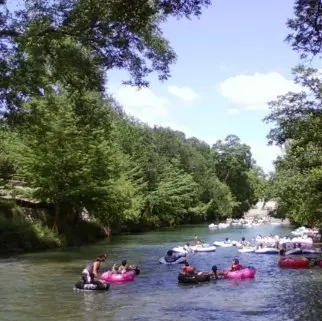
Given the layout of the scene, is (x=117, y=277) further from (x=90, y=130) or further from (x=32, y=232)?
(x=32, y=232)

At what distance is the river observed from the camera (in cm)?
1503

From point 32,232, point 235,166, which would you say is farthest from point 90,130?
point 235,166

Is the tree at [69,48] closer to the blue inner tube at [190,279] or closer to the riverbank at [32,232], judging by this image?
the blue inner tube at [190,279]

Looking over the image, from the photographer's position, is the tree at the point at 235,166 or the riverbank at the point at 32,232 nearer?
the riverbank at the point at 32,232

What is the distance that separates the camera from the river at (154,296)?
49.3ft

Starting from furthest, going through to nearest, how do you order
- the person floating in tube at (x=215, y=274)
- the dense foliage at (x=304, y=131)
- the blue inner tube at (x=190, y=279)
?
the person floating in tube at (x=215, y=274) → the blue inner tube at (x=190, y=279) → the dense foliage at (x=304, y=131)

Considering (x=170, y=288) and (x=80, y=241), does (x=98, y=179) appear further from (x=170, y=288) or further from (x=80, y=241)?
(x=170, y=288)

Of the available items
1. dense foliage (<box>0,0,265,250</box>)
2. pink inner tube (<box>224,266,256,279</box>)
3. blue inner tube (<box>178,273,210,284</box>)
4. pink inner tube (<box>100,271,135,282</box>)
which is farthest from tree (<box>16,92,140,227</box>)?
blue inner tube (<box>178,273,210,284</box>)

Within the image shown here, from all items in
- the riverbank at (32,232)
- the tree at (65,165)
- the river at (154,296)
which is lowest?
the river at (154,296)

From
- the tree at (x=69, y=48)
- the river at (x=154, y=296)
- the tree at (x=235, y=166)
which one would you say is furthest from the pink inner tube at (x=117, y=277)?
the tree at (x=235, y=166)

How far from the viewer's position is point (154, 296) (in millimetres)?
18219

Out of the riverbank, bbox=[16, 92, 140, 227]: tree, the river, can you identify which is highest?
bbox=[16, 92, 140, 227]: tree

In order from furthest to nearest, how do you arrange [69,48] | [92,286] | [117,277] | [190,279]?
[117,277], [190,279], [92,286], [69,48]

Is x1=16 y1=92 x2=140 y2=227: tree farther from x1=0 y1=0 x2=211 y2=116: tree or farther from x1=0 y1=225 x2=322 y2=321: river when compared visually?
x1=0 y1=0 x2=211 y2=116: tree
